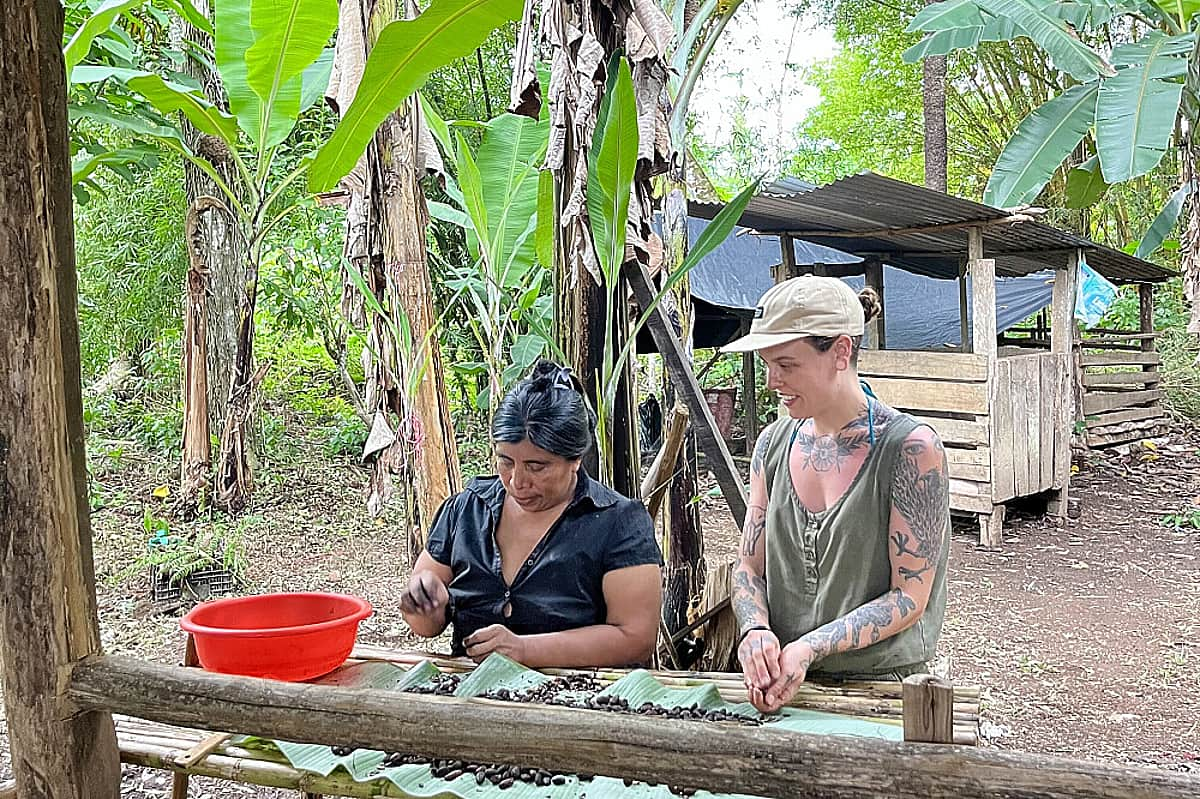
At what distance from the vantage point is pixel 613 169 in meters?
2.44

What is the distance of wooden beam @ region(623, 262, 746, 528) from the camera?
2650mm

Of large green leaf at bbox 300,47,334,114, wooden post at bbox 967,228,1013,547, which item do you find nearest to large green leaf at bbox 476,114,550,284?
large green leaf at bbox 300,47,334,114

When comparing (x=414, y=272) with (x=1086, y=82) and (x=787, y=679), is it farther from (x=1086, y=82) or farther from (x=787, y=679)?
(x=1086, y=82)

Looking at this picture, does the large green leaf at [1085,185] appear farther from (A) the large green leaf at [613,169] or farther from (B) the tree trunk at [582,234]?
(A) the large green leaf at [613,169]

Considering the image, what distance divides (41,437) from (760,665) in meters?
1.23

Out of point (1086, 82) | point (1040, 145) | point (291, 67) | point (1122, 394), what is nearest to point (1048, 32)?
point (1086, 82)

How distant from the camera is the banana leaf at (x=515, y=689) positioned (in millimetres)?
1668

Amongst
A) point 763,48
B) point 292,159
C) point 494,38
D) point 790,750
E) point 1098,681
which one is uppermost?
point 763,48

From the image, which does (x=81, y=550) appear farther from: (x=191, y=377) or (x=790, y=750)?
(x=191, y=377)

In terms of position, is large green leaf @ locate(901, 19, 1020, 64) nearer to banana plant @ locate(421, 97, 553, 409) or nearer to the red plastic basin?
banana plant @ locate(421, 97, 553, 409)

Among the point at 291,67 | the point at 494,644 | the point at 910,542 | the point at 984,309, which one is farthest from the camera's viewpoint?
the point at 984,309

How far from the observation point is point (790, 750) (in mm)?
1400

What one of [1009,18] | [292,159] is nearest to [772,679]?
[1009,18]

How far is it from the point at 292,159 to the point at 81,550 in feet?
18.6
